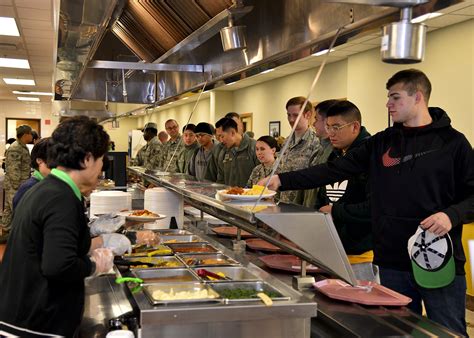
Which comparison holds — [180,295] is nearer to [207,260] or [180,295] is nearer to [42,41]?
[207,260]

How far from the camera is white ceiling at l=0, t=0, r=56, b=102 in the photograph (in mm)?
5715

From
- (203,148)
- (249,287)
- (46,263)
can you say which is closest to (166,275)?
(249,287)

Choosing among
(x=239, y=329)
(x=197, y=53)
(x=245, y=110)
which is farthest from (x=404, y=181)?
(x=245, y=110)

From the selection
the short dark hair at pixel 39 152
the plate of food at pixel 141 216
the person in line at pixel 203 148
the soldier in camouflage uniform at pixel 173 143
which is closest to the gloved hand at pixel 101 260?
the plate of food at pixel 141 216

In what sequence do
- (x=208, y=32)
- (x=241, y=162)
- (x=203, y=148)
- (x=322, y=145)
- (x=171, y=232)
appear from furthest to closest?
(x=203, y=148), (x=241, y=162), (x=322, y=145), (x=171, y=232), (x=208, y=32)

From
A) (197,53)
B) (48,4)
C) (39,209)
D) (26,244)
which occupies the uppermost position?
(48,4)

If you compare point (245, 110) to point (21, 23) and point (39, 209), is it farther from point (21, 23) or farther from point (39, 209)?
point (39, 209)

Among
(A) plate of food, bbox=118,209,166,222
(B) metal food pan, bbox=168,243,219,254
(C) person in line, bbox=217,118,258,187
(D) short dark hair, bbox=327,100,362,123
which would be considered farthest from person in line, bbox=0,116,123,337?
(C) person in line, bbox=217,118,258,187

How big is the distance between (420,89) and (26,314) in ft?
5.85

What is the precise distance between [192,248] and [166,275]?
0.54 m

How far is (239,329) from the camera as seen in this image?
5.49 ft

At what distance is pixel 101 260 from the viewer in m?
1.79

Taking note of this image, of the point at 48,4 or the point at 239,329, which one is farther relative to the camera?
the point at 48,4

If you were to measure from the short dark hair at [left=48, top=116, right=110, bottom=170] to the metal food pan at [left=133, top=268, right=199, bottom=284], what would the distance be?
59cm
